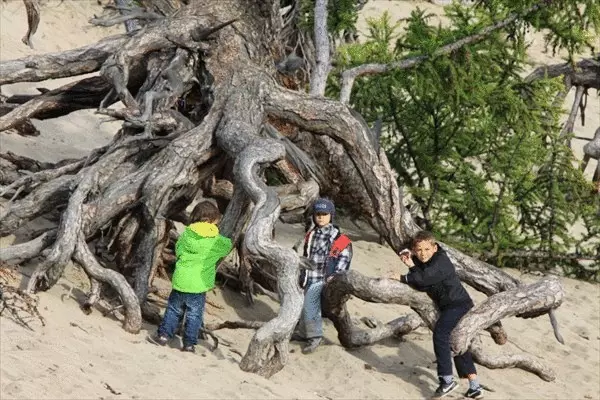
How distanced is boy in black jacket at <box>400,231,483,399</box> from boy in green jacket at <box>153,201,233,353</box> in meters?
1.51

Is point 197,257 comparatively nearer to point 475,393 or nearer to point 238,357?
point 238,357

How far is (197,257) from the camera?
8414mm

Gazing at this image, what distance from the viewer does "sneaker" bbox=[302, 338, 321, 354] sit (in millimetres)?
9172

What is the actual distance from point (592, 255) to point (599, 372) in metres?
3.03

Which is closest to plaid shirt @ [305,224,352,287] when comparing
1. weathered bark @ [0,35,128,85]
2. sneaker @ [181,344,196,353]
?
sneaker @ [181,344,196,353]

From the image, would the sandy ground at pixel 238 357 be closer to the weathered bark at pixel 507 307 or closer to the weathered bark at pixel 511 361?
the weathered bark at pixel 511 361

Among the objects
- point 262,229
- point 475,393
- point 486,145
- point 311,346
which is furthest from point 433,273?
point 486,145

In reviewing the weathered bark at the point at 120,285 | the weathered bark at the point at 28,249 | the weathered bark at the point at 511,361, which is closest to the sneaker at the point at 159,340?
the weathered bark at the point at 120,285

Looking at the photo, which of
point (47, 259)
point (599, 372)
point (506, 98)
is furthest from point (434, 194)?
point (47, 259)

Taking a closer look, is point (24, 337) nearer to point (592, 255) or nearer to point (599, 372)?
point (599, 372)

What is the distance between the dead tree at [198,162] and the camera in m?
8.66

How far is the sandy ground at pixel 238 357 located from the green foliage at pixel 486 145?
0.66 metres

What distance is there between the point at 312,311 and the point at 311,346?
280 mm

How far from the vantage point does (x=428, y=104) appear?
42.4ft
